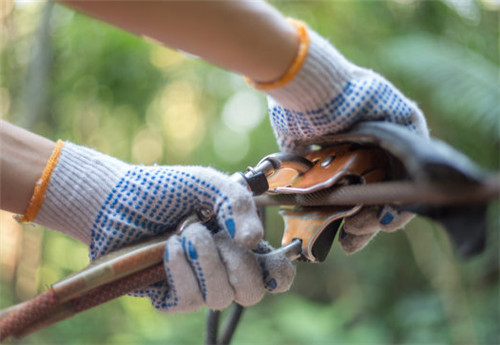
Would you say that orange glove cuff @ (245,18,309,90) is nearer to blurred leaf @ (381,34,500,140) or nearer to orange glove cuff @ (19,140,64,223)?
orange glove cuff @ (19,140,64,223)

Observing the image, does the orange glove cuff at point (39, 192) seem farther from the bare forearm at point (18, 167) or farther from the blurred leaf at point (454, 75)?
the blurred leaf at point (454, 75)

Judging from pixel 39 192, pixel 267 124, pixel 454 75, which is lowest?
pixel 267 124

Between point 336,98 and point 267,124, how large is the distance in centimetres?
253

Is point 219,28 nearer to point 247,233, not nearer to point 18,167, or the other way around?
point 247,233

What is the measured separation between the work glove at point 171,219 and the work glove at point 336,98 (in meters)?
0.11

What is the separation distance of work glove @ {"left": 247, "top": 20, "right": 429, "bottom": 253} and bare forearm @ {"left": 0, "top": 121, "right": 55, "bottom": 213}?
0.28 meters

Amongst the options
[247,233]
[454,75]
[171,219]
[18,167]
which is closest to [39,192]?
[18,167]

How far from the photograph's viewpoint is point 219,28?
16.6 inches

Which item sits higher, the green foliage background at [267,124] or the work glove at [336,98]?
the work glove at [336,98]

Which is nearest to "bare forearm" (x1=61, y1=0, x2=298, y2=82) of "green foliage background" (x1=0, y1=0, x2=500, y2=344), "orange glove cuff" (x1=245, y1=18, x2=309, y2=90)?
"orange glove cuff" (x1=245, y1=18, x2=309, y2=90)

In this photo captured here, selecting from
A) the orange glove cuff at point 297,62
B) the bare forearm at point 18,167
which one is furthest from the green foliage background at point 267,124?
the orange glove cuff at point 297,62

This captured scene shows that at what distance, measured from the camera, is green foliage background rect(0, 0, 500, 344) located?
93.0 inches

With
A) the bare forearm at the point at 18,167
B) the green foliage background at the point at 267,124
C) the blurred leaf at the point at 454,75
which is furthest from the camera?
the green foliage background at the point at 267,124

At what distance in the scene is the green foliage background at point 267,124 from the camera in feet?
7.75
